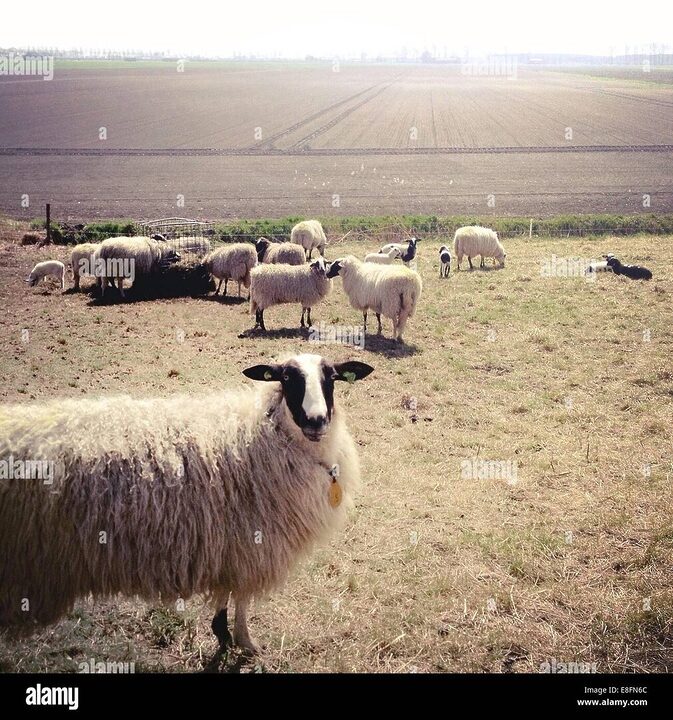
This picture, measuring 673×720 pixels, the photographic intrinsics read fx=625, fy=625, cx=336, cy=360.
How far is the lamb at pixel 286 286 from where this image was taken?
13.4 metres

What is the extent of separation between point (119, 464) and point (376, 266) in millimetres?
9522

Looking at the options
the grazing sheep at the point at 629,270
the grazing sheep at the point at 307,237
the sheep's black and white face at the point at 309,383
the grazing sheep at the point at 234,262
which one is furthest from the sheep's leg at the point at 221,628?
the grazing sheep at the point at 307,237

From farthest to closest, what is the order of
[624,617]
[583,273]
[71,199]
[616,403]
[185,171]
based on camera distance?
[185,171] → [71,199] → [583,273] → [616,403] → [624,617]

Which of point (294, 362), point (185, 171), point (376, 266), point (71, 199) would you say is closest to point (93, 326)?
point (376, 266)

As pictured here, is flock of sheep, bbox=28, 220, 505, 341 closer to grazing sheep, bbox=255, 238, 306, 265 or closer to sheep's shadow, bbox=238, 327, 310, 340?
grazing sheep, bbox=255, 238, 306, 265

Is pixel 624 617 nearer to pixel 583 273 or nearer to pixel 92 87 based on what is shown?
pixel 583 273

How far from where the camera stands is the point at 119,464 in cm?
429

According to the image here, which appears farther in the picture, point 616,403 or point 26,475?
point 616,403

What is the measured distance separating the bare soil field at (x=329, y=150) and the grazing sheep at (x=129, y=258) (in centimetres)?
1230

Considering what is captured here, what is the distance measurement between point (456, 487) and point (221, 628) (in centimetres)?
326

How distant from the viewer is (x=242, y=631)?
4.57m

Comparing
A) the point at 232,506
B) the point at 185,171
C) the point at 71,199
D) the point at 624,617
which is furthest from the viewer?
the point at 185,171

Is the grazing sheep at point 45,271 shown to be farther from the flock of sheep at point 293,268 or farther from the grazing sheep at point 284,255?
the grazing sheep at point 284,255

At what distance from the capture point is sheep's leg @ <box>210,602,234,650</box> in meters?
4.56
